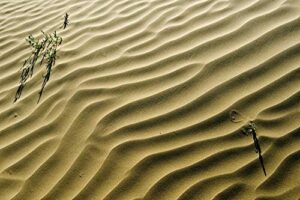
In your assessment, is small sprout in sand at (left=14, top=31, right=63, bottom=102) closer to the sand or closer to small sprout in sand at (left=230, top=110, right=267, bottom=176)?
the sand

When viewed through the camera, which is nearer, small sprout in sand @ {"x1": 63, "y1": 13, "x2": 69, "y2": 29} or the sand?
the sand

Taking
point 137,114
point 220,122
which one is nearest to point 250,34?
point 220,122

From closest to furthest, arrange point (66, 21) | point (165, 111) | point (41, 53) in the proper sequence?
point (165, 111) → point (41, 53) → point (66, 21)

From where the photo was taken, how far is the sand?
2510 mm

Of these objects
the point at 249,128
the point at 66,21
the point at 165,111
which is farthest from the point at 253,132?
the point at 66,21

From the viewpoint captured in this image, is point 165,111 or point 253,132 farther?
point 165,111

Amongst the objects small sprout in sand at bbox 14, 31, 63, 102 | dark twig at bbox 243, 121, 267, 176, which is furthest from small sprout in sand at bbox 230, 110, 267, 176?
small sprout in sand at bbox 14, 31, 63, 102

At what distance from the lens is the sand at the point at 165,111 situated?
8.23ft

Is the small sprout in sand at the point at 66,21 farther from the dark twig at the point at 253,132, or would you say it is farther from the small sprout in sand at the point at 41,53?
the dark twig at the point at 253,132

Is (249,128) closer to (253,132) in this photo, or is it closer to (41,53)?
(253,132)

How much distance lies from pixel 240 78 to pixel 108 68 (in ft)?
4.29

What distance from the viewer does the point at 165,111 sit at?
2826 millimetres

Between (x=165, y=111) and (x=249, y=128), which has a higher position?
(x=165, y=111)

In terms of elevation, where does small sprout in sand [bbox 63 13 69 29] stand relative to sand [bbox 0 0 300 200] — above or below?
above
